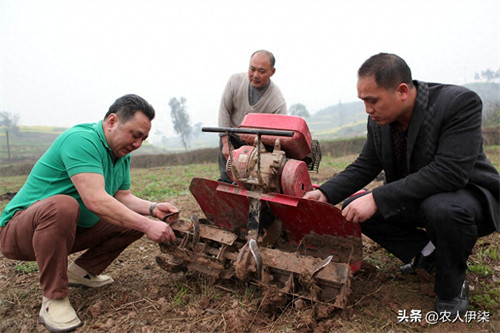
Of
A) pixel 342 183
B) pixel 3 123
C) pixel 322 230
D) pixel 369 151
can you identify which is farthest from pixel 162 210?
pixel 3 123

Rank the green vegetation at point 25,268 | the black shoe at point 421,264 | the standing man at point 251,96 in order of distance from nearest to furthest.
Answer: the black shoe at point 421,264 < the green vegetation at point 25,268 < the standing man at point 251,96

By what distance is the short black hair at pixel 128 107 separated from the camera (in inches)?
103

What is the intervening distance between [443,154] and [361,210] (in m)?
0.62

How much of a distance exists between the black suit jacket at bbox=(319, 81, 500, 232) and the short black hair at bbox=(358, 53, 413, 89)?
0.80ft

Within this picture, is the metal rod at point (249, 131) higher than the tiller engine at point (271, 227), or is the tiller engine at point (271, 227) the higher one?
the metal rod at point (249, 131)

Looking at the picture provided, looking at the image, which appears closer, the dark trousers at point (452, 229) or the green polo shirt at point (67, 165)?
the dark trousers at point (452, 229)

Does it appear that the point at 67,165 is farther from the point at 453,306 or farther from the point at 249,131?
the point at 453,306

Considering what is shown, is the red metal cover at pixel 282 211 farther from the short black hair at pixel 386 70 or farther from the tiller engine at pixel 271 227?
the short black hair at pixel 386 70

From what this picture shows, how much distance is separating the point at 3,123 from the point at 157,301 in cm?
4047

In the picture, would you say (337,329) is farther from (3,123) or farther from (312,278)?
(3,123)

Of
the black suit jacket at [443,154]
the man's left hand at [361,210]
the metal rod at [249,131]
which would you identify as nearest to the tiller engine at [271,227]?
the metal rod at [249,131]

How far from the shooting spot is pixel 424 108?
2.45 meters

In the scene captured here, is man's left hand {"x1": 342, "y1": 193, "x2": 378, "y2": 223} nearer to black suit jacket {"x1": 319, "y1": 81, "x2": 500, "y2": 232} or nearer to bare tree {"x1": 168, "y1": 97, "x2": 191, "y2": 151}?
black suit jacket {"x1": 319, "y1": 81, "x2": 500, "y2": 232}

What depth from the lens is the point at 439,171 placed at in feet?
7.55
